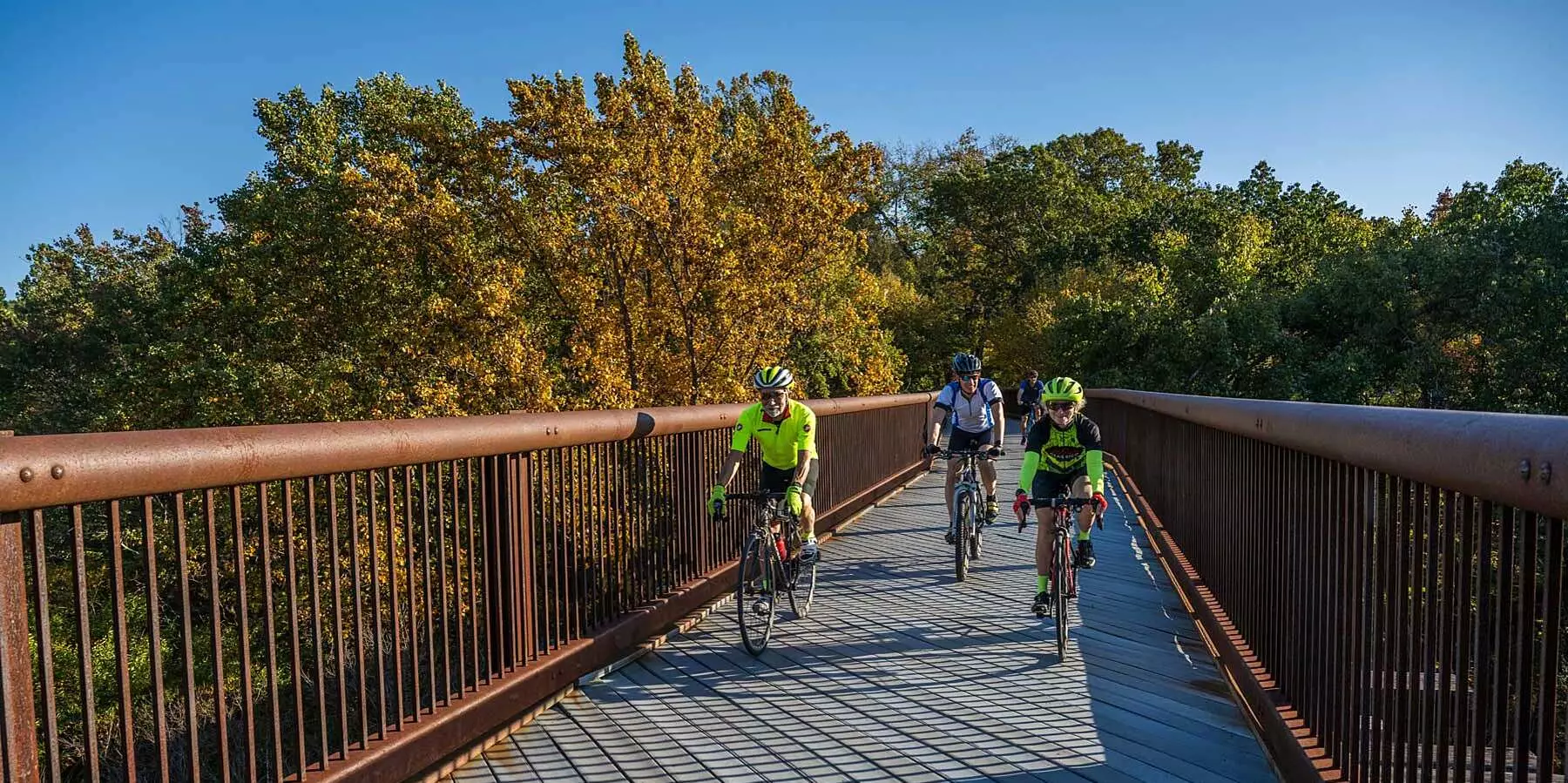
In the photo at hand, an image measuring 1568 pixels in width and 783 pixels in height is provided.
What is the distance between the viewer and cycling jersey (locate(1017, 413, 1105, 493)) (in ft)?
20.7

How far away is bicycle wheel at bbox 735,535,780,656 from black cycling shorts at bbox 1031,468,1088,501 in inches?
71.8

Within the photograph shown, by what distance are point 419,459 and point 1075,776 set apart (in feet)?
8.92

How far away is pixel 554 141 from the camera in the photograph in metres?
22.8

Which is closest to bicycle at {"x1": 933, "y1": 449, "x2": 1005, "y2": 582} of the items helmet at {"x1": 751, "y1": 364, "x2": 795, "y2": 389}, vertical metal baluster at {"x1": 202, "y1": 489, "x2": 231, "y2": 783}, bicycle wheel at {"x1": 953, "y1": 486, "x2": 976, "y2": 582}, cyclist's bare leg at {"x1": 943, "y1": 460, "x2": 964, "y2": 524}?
bicycle wheel at {"x1": 953, "y1": 486, "x2": 976, "y2": 582}

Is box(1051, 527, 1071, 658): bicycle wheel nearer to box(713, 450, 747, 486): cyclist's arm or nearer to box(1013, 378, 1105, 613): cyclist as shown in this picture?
box(1013, 378, 1105, 613): cyclist

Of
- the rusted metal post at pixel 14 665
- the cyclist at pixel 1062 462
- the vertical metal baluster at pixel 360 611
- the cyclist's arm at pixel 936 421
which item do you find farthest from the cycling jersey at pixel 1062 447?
the rusted metal post at pixel 14 665

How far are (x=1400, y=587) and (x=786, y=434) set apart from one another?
14.8 feet

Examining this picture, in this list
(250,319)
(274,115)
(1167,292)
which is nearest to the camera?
(250,319)

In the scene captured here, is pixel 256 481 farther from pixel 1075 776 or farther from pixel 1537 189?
pixel 1537 189

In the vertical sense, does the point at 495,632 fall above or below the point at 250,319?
below

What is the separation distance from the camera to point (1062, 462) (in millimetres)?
6520

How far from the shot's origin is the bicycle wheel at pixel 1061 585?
5594 millimetres

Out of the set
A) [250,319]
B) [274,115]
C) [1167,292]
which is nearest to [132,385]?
[250,319]

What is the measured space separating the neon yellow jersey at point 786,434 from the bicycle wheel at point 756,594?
84 centimetres
